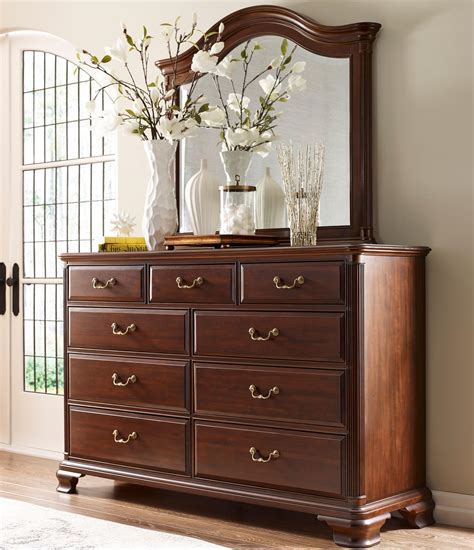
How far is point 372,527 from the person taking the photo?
2973mm

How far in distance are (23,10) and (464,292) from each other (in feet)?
8.98

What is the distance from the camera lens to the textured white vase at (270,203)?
3582 millimetres

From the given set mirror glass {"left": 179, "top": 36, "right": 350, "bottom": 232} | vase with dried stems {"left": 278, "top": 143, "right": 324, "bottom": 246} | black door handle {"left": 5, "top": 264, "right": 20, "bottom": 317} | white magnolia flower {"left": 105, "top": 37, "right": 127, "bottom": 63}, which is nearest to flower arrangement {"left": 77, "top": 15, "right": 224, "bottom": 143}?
white magnolia flower {"left": 105, "top": 37, "right": 127, "bottom": 63}

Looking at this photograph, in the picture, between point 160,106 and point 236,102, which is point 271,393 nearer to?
point 236,102

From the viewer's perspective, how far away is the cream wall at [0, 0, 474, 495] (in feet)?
10.7

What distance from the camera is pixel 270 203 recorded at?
3588mm

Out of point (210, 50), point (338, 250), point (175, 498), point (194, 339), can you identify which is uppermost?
point (210, 50)

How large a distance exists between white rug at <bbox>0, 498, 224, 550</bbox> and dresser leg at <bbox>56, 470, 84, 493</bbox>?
1.16 ft

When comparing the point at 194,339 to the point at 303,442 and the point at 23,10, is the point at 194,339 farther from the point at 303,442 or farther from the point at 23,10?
the point at 23,10

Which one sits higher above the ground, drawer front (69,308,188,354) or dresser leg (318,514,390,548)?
drawer front (69,308,188,354)

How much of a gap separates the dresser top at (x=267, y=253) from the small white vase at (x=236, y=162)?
41 centimetres

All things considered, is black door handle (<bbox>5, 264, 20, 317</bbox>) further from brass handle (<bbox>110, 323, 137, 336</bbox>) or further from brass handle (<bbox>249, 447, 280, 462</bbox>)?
brass handle (<bbox>249, 447, 280, 462</bbox>)

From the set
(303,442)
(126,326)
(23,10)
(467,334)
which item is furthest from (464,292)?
(23,10)

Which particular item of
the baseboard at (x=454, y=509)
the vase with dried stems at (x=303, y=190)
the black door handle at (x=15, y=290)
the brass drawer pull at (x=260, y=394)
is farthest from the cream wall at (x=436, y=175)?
the black door handle at (x=15, y=290)
